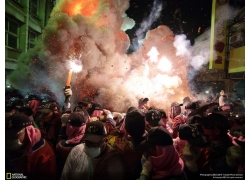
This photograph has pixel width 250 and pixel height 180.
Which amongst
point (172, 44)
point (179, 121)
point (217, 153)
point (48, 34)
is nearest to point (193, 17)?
point (172, 44)

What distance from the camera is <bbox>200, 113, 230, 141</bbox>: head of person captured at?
9.41 feet

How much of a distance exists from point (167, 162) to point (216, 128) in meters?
1.19

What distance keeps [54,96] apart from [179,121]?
163 inches

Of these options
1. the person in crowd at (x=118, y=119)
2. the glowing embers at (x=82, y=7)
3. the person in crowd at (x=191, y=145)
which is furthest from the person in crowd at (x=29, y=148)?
the glowing embers at (x=82, y=7)

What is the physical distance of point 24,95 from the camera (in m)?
4.99

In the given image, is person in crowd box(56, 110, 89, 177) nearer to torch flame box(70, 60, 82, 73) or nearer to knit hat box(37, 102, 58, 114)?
knit hat box(37, 102, 58, 114)

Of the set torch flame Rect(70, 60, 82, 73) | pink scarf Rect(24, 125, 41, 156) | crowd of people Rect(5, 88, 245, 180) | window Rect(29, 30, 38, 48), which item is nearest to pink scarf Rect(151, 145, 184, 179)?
crowd of people Rect(5, 88, 245, 180)

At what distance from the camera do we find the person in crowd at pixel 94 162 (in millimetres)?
2607

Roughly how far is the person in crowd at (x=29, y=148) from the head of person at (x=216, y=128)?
274 cm

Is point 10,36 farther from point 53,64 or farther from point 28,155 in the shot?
point 28,155

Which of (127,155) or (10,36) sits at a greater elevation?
(10,36)

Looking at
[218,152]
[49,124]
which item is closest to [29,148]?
[49,124]

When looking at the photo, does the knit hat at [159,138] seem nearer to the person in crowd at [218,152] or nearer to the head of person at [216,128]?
the person in crowd at [218,152]

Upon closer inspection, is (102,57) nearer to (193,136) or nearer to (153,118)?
(153,118)
